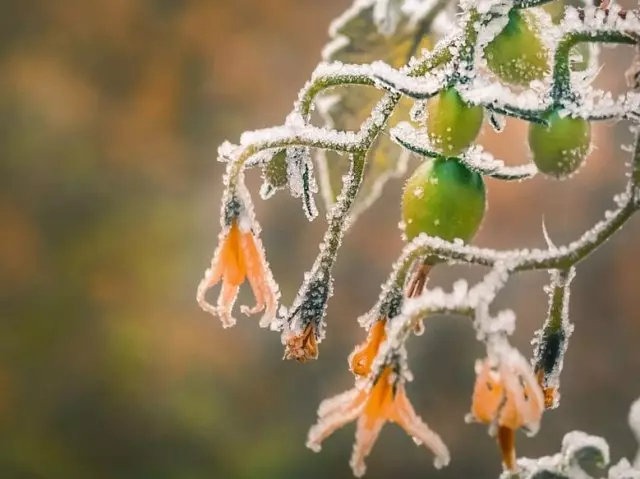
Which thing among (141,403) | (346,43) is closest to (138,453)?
(141,403)

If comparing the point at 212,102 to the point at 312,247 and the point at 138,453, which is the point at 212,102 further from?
the point at 138,453

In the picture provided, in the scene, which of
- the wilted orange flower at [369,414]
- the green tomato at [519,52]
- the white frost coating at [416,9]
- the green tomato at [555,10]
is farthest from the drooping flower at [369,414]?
the white frost coating at [416,9]

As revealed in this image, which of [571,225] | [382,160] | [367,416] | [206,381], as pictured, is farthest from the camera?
[206,381]

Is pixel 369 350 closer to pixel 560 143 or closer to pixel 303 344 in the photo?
pixel 303 344

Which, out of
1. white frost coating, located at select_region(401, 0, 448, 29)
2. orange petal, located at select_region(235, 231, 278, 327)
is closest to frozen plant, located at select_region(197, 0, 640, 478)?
orange petal, located at select_region(235, 231, 278, 327)

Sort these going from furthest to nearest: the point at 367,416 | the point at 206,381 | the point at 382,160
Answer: the point at 206,381, the point at 382,160, the point at 367,416

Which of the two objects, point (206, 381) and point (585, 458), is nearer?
point (585, 458)

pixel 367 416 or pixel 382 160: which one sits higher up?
pixel 382 160

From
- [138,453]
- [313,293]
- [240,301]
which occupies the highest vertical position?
[240,301]
